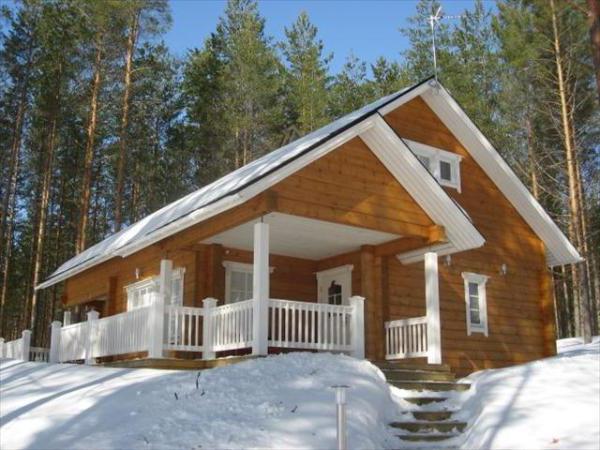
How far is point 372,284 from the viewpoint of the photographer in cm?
1454

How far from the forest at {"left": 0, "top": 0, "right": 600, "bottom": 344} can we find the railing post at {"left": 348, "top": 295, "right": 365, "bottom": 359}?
44.2 ft

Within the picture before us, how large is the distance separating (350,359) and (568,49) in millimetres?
18866

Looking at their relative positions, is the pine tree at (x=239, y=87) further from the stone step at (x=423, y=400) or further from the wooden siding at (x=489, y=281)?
the stone step at (x=423, y=400)

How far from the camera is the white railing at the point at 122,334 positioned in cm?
1296

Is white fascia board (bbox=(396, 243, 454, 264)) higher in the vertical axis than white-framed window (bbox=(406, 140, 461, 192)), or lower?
lower

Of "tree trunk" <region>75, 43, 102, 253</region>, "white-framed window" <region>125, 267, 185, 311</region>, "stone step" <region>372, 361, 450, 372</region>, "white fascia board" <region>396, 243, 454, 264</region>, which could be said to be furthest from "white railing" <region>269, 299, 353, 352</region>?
"tree trunk" <region>75, 43, 102, 253</region>

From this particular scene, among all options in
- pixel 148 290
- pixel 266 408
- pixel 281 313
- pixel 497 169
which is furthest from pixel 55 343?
pixel 497 169

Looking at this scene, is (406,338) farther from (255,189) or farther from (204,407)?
(204,407)

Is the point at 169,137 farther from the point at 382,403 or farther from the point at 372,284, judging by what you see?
the point at 382,403

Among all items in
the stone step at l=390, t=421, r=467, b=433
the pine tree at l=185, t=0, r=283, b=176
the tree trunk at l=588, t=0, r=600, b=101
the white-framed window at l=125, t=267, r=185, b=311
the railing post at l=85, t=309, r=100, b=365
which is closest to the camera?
the tree trunk at l=588, t=0, r=600, b=101

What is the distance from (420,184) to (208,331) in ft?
15.3

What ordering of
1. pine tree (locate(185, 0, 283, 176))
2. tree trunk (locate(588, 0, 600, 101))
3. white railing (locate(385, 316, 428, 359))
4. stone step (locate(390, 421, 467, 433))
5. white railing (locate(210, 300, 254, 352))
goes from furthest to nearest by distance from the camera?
pine tree (locate(185, 0, 283, 176)) → white railing (locate(385, 316, 428, 359)) → white railing (locate(210, 300, 254, 352)) → stone step (locate(390, 421, 467, 433)) → tree trunk (locate(588, 0, 600, 101))

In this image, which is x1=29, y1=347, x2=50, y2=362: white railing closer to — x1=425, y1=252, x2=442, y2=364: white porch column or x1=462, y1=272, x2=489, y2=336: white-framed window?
x1=462, y1=272, x2=489, y2=336: white-framed window

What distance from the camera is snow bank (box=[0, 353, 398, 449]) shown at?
24.0 ft
